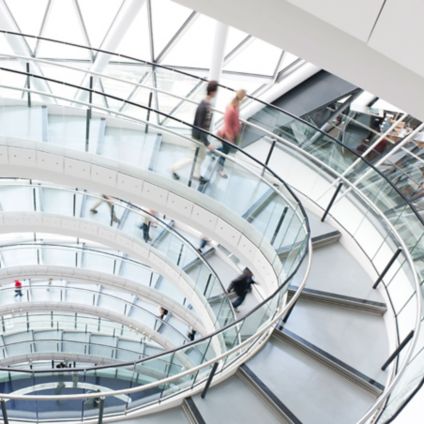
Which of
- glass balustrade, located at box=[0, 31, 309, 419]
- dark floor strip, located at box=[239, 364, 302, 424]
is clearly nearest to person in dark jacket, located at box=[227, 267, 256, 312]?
glass balustrade, located at box=[0, 31, 309, 419]

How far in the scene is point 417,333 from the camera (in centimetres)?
580

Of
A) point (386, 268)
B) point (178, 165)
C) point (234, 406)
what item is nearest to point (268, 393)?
point (234, 406)

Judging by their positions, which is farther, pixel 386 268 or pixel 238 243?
pixel 238 243

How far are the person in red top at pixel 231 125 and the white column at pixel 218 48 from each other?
1.24m

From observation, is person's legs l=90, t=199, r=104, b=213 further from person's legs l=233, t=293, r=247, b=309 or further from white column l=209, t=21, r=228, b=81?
white column l=209, t=21, r=228, b=81

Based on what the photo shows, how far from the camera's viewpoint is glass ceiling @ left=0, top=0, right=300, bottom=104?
429 inches

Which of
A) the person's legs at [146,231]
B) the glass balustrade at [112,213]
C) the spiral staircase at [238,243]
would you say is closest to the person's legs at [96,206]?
the glass balustrade at [112,213]

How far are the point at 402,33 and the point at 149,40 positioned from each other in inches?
373

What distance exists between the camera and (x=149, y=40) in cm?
1163

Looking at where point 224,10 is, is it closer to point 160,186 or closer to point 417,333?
point 417,333

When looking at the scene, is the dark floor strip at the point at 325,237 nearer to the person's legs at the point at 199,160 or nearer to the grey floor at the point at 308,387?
the grey floor at the point at 308,387

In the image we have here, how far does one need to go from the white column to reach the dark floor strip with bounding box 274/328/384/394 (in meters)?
5.26

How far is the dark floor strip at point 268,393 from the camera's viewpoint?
6156mm

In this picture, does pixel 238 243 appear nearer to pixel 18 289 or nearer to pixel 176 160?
pixel 176 160
